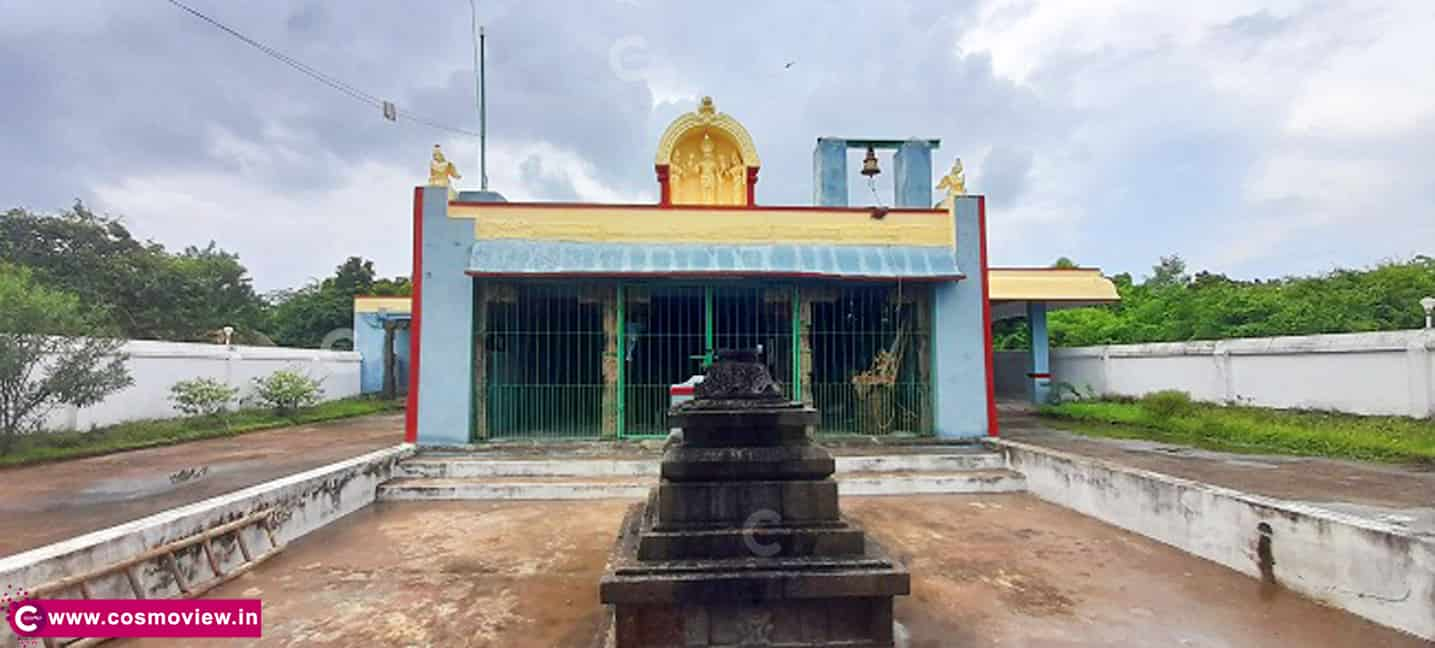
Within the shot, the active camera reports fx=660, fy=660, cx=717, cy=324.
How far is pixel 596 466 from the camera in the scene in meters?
7.96

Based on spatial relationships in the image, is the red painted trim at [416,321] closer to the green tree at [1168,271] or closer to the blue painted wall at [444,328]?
the blue painted wall at [444,328]

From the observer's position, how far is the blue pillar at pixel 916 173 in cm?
1184

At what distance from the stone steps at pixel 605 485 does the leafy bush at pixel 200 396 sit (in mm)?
8431

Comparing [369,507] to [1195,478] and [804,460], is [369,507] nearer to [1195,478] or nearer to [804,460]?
[804,460]

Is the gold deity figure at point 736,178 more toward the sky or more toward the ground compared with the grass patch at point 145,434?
more toward the sky

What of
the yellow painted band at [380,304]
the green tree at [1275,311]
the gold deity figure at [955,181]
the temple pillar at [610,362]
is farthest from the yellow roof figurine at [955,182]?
the yellow painted band at [380,304]

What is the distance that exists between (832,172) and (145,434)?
1305 cm

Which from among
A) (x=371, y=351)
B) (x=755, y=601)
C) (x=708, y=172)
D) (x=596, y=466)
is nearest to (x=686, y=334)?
(x=596, y=466)

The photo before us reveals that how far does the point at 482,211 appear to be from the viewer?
934 cm

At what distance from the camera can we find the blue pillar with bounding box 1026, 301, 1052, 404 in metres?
14.7

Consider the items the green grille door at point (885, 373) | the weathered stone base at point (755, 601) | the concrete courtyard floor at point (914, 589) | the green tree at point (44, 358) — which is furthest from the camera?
the green grille door at point (885, 373)

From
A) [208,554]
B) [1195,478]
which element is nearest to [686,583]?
[208,554]

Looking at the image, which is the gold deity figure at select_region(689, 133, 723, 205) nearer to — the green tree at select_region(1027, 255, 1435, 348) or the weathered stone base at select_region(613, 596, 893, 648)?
the weathered stone base at select_region(613, 596, 893, 648)

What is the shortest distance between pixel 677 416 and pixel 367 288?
33633mm
